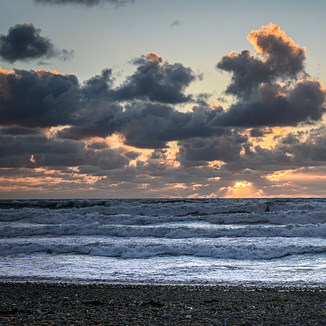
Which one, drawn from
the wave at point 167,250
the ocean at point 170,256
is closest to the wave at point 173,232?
the ocean at point 170,256

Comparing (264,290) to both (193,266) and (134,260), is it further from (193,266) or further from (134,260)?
(134,260)

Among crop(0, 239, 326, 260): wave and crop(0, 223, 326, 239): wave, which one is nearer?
crop(0, 239, 326, 260): wave

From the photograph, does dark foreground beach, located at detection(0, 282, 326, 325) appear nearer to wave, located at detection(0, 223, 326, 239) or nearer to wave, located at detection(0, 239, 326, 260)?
wave, located at detection(0, 239, 326, 260)

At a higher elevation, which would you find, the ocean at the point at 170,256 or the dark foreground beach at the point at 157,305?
the dark foreground beach at the point at 157,305

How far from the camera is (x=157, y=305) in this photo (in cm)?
788

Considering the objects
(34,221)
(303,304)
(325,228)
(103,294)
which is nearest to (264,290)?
(303,304)

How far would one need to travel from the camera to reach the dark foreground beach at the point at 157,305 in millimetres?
6715

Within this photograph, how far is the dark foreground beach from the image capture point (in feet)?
22.0

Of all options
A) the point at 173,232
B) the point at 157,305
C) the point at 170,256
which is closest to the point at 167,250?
the point at 170,256

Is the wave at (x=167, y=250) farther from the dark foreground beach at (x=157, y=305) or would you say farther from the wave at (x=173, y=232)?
the dark foreground beach at (x=157, y=305)

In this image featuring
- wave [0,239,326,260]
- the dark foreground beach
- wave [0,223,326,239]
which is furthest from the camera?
wave [0,223,326,239]

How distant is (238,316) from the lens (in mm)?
6977

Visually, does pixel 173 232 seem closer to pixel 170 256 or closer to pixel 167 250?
pixel 167 250

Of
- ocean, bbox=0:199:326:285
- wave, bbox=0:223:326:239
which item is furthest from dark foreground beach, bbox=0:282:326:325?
wave, bbox=0:223:326:239
